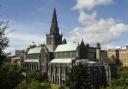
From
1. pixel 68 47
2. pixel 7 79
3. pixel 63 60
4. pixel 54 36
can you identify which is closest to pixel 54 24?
pixel 54 36

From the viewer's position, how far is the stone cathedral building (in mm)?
119688

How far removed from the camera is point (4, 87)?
30.7m

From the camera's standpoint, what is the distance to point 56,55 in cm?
13638

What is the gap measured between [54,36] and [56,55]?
10149mm

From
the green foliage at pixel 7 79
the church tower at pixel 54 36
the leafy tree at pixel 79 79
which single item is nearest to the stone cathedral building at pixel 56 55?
the church tower at pixel 54 36

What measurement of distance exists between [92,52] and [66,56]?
559 inches

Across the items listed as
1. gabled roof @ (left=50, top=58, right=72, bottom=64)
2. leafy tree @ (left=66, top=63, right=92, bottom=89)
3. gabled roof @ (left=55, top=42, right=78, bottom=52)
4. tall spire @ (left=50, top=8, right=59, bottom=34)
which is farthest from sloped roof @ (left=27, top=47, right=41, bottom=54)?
leafy tree @ (left=66, top=63, right=92, bottom=89)

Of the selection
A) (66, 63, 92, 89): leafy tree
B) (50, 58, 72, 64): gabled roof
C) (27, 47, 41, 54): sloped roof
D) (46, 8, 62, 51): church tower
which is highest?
(46, 8, 62, 51): church tower

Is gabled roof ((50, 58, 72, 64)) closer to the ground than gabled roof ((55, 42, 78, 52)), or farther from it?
closer to the ground

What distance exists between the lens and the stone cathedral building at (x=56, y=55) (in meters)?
120

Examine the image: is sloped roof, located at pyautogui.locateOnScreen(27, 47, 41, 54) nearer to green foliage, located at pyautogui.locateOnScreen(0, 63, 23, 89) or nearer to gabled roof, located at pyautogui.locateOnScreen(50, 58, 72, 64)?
gabled roof, located at pyautogui.locateOnScreen(50, 58, 72, 64)

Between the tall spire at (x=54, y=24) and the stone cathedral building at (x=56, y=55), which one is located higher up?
the tall spire at (x=54, y=24)

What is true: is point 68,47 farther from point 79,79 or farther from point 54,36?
point 79,79

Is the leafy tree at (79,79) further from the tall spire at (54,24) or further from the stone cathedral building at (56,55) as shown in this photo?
the tall spire at (54,24)
